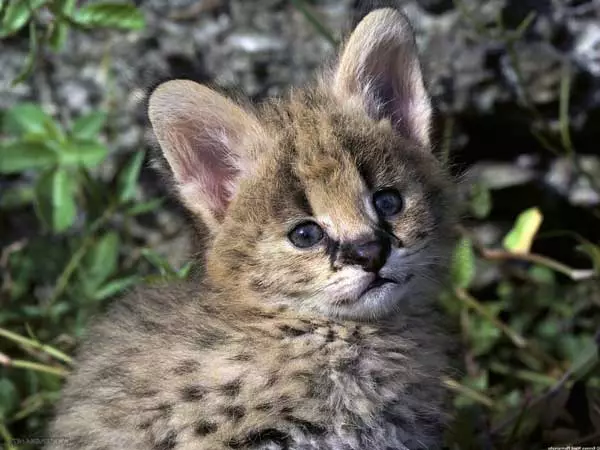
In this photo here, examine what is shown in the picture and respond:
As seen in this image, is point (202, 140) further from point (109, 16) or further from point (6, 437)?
point (6, 437)

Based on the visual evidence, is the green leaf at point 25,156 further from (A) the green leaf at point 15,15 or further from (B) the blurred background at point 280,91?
(A) the green leaf at point 15,15

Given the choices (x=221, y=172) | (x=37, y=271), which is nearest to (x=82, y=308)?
(x=37, y=271)

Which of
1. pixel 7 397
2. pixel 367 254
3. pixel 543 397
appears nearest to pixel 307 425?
pixel 367 254

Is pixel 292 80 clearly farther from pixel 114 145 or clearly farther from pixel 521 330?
pixel 521 330

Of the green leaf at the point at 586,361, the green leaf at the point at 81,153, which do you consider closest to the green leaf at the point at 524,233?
the green leaf at the point at 586,361

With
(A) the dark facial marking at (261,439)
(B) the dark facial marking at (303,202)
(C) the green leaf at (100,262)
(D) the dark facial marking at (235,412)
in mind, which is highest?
(B) the dark facial marking at (303,202)

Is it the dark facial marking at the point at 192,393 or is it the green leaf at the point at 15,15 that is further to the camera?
the green leaf at the point at 15,15

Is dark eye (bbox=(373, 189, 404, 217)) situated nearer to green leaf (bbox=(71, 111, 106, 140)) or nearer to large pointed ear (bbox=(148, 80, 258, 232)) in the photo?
large pointed ear (bbox=(148, 80, 258, 232))
